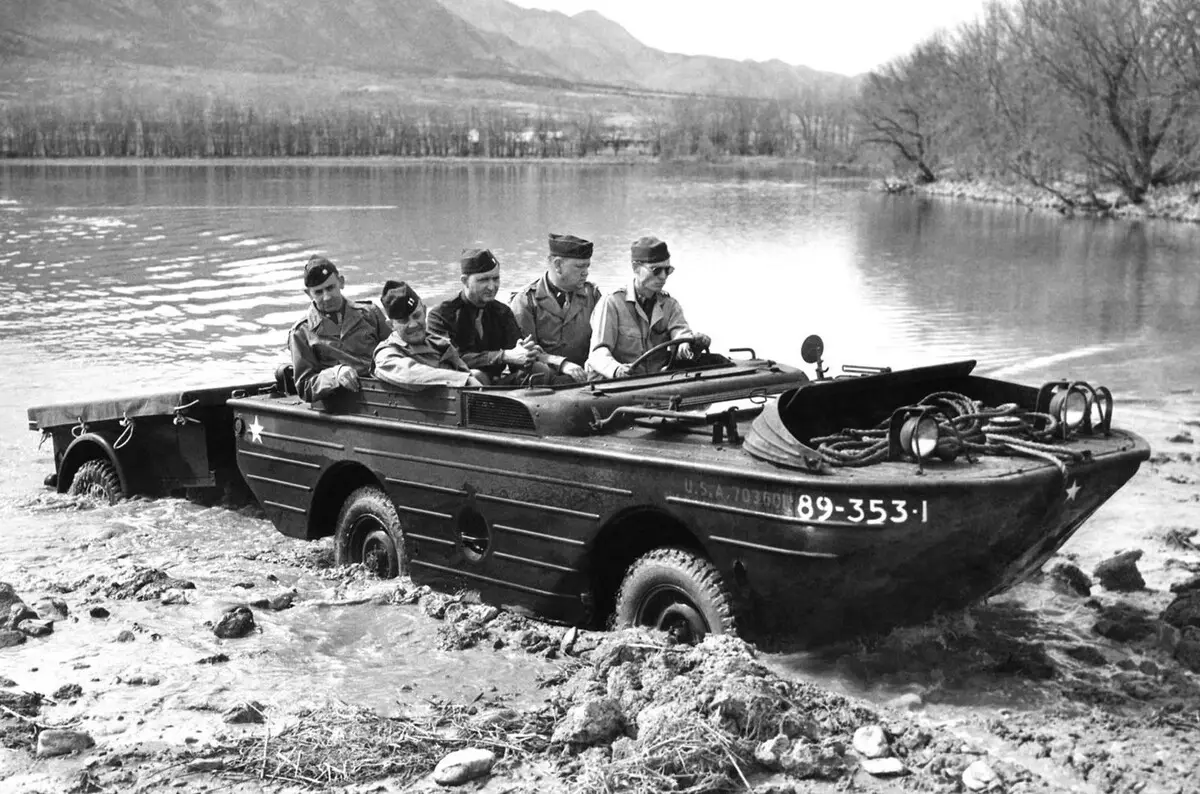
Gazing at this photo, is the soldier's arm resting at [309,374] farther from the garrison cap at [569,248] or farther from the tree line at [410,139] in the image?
the tree line at [410,139]

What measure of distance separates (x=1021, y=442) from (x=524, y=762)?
218cm

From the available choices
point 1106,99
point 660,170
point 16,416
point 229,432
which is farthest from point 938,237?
point 660,170

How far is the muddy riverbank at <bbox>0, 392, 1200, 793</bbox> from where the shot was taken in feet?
16.2

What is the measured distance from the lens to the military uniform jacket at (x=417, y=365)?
22.4 ft

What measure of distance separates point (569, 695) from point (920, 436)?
1.63 metres

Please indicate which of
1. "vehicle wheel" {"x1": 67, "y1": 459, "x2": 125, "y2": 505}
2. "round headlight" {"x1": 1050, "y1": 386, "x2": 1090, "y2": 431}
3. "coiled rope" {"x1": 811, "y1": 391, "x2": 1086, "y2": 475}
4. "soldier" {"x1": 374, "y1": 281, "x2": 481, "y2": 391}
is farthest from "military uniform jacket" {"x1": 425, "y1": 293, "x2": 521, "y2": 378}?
"vehicle wheel" {"x1": 67, "y1": 459, "x2": 125, "y2": 505}

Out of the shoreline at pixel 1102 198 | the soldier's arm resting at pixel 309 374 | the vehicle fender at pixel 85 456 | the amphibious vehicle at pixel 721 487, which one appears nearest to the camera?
the amphibious vehicle at pixel 721 487

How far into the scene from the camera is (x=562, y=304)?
8133mm

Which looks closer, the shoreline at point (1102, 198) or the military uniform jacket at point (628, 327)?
the military uniform jacket at point (628, 327)

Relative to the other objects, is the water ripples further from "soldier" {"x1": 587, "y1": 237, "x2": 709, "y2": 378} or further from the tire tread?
the tire tread

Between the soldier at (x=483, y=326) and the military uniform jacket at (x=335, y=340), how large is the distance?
53 centimetres

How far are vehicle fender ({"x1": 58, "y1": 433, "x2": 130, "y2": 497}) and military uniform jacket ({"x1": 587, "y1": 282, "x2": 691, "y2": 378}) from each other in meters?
3.31

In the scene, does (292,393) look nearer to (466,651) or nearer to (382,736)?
(466,651)

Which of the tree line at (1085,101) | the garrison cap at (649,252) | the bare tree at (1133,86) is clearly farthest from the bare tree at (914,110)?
the garrison cap at (649,252)
